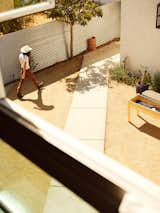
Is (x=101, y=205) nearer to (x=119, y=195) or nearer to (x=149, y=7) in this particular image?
(x=119, y=195)

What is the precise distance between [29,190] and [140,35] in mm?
8121

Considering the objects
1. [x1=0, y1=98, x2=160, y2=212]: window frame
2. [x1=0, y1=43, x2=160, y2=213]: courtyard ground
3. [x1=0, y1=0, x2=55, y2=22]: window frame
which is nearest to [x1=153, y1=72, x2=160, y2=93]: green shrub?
[x1=0, y1=43, x2=160, y2=213]: courtyard ground

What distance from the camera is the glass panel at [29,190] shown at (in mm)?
1614

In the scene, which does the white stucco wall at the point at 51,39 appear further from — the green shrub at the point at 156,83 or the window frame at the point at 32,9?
the window frame at the point at 32,9

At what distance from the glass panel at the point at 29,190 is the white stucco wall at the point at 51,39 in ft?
26.3

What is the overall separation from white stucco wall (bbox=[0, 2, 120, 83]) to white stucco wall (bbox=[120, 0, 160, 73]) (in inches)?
88.4

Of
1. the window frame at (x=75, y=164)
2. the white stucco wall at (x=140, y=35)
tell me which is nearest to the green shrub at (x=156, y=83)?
the white stucco wall at (x=140, y=35)

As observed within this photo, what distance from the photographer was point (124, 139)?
23.9 feet

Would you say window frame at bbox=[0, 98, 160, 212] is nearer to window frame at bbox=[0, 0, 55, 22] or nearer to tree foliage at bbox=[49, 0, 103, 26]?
window frame at bbox=[0, 0, 55, 22]

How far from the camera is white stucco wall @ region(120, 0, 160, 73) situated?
28.9 feet

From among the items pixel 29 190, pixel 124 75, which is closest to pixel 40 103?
pixel 124 75

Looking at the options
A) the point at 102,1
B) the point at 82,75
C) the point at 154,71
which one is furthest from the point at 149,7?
the point at 102,1

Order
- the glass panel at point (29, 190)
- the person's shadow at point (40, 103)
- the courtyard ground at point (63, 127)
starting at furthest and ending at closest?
the person's shadow at point (40, 103) → the courtyard ground at point (63, 127) → the glass panel at point (29, 190)

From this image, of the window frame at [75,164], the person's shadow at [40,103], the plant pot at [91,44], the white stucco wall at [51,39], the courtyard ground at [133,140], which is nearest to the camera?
the window frame at [75,164]
